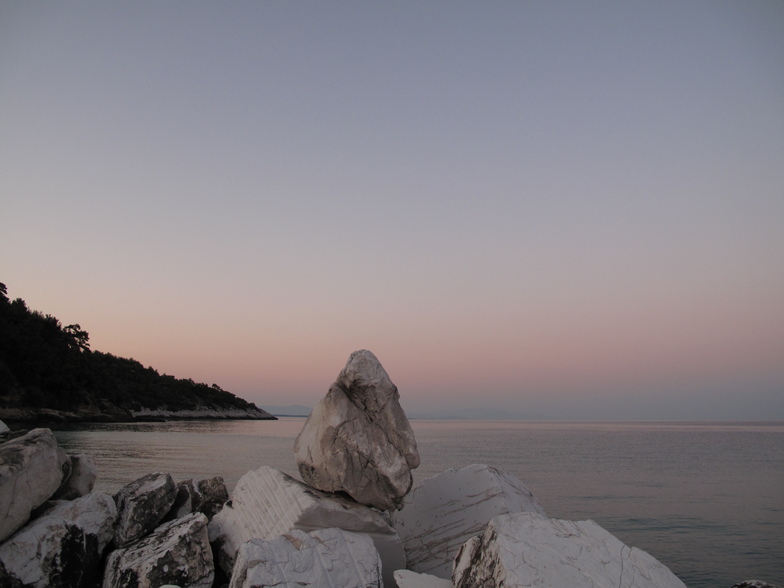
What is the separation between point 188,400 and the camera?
4843 inches

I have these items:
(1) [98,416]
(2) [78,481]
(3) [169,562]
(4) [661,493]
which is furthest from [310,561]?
(1) [98,416]

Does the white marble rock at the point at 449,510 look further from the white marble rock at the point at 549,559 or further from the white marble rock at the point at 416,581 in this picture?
the white marble rock at the point at 549,559

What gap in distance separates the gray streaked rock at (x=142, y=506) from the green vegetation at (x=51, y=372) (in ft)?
179

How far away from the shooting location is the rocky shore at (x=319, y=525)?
4988 mm

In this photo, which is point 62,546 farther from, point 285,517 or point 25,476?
point 285,517

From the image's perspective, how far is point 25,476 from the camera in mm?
6555

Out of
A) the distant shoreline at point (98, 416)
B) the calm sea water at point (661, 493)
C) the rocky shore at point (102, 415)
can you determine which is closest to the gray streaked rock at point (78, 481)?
the calm sea water at point (661, 493)

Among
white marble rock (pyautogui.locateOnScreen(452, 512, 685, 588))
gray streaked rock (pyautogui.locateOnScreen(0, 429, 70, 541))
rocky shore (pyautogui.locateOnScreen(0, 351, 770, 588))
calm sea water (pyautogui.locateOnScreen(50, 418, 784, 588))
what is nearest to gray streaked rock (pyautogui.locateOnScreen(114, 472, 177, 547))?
rocky shore (pyautogui.locateOnScreen(0, 351, 770, 588))

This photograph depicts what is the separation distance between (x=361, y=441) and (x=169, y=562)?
2384 mm

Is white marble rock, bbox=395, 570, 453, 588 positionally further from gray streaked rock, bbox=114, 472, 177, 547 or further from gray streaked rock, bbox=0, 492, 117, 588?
gray streaked rock, bbox=0, 492, 117, 588

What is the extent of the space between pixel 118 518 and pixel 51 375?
6432 cm

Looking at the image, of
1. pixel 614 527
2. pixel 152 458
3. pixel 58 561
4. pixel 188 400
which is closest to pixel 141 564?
pixel 58 561

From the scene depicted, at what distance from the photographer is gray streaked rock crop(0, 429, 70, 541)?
626cm

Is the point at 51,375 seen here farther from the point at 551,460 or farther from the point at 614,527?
the point at 614,527
